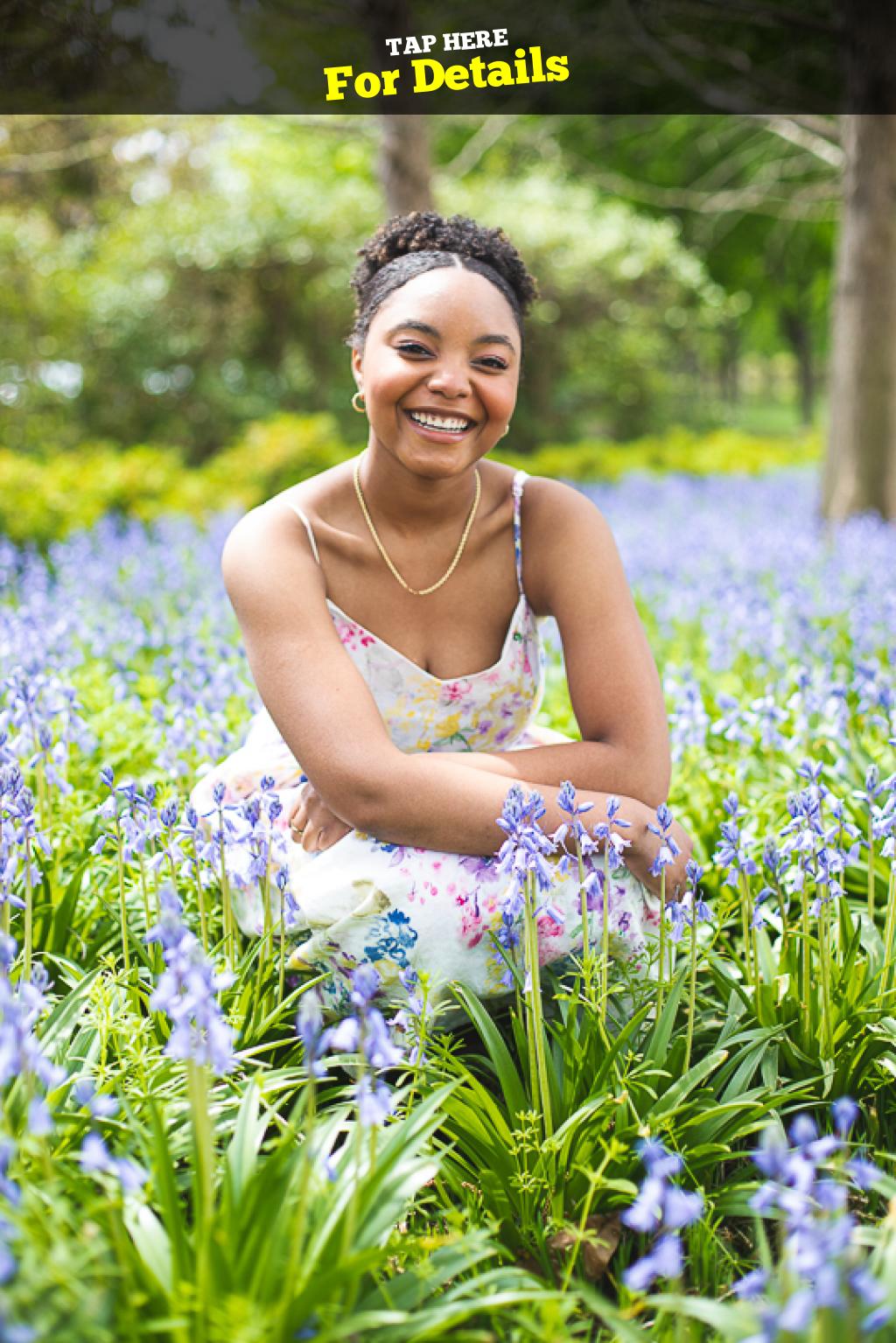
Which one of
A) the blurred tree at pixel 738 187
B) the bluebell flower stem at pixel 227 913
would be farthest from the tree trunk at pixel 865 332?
the bluebell flower stem at pixel 227 913

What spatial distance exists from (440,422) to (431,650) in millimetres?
596

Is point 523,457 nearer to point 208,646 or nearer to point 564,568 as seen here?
point 208,646

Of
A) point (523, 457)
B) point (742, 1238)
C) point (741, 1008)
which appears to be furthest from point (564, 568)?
point (523, 457)

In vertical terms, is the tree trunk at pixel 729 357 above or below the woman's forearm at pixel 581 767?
above

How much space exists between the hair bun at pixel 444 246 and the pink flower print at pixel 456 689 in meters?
1.02

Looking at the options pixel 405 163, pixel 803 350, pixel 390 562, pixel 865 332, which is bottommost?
pixel 390 562

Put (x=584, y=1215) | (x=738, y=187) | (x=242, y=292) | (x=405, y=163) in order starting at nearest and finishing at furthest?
(x=584, y=1215)
(x=405, y=163)
(x=242, y=292)
(x=738, y=187)

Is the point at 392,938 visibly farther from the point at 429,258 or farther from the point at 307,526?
the point at 429,258

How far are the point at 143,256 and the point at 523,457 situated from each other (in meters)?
5.52

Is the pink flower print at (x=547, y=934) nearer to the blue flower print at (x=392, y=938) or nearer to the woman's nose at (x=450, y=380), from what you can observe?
the blue flower print at (x=392, y=938)

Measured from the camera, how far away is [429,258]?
2.80 meters

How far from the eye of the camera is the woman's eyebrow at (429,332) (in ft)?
8.84

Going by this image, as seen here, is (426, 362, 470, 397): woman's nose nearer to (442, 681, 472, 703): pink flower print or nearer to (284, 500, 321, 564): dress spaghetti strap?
(284, 500, 321, 564): dress spaghetti strap

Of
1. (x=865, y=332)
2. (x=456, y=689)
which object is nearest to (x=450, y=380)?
(x=456, y=689)
